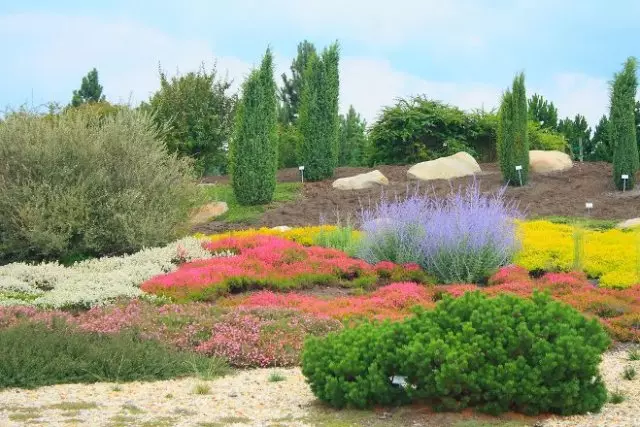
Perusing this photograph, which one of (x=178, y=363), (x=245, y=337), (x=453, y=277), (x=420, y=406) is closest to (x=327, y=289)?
(x=453, y=277)

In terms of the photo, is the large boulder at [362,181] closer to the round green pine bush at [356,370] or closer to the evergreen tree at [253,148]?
the evergreen tree at [253,148]

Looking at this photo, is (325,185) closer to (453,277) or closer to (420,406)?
(453,277)

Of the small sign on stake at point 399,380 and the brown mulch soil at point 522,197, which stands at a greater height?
the brown mulch soil at point 522,197

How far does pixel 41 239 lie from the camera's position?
574 inches

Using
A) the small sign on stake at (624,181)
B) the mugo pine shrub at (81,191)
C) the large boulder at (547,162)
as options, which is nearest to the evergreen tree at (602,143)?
the large boulder at (547,162)

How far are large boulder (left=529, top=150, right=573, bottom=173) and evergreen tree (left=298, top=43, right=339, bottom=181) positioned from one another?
236 inches

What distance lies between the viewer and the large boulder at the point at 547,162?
26016mm

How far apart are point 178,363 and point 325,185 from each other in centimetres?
1832

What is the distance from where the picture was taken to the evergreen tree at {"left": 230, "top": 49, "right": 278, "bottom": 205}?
76.9 feet

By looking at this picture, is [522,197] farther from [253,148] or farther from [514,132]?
[253,148]

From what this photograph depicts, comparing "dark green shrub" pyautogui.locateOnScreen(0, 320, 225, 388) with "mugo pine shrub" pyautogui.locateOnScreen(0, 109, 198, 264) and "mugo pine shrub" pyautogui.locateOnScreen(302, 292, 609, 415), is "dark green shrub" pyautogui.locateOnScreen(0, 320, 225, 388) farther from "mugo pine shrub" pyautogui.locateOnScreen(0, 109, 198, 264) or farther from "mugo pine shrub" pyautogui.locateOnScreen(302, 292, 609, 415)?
"mugo pine shrub" pyautogui.locateOnScreen(0, 109, 198, 264)

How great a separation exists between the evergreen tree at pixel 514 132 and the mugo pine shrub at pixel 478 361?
59.1ft

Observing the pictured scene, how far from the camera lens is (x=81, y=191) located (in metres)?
14.8

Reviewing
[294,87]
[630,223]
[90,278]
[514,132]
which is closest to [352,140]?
[294,87]
